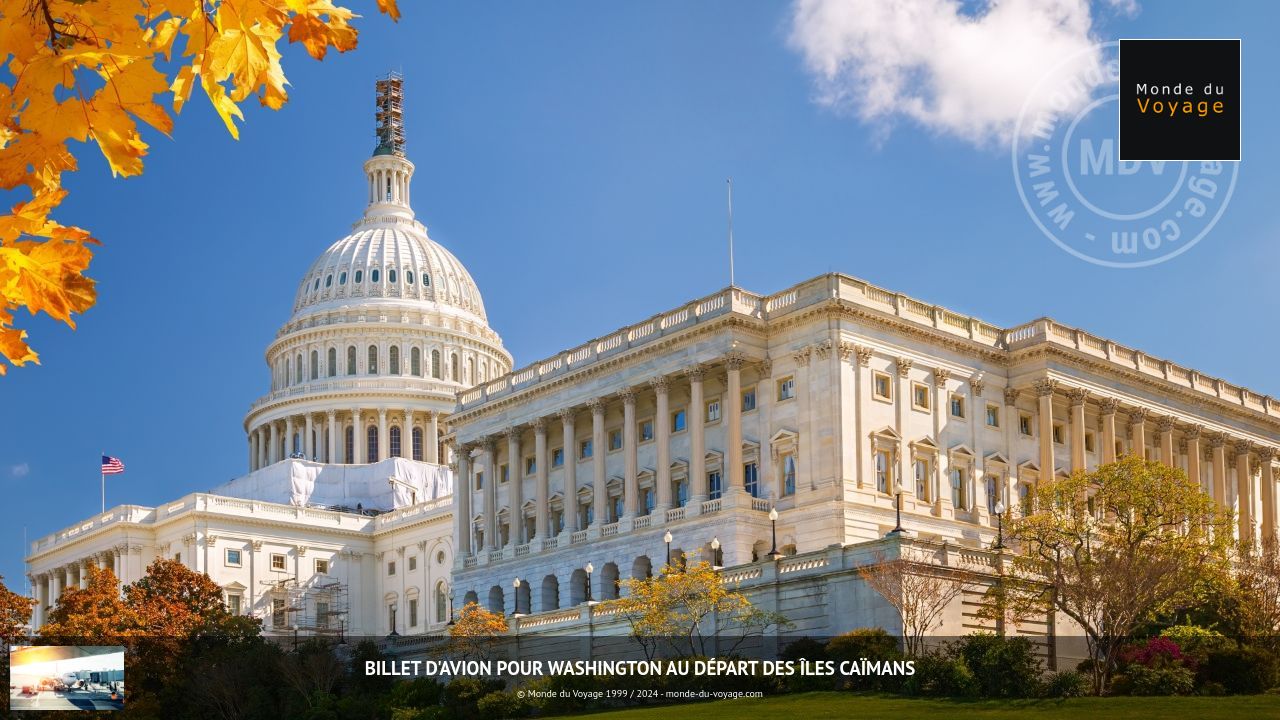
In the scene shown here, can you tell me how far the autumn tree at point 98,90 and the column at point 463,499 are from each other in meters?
99.4

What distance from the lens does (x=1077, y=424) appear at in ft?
295

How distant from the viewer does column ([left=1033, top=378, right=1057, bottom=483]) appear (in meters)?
88.2

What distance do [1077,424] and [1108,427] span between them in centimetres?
337

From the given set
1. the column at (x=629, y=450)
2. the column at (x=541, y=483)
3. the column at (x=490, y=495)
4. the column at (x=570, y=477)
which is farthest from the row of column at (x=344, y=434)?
the column at (x=629, y=450)

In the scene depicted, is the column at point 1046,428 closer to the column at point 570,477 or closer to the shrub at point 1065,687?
the column at point 570,477

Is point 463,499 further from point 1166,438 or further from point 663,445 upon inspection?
point 1166,438

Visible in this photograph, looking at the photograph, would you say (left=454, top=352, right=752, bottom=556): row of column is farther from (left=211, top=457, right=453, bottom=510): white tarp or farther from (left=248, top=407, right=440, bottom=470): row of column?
(left=248, top=407, right=440, bottom=470): row of column

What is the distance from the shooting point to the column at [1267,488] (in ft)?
342

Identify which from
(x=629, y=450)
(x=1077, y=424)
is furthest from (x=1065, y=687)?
(x=629, y=450)

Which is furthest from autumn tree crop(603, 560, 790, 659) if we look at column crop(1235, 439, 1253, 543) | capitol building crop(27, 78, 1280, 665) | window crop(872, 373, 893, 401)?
column crop(1235, 439, 1253, 543)

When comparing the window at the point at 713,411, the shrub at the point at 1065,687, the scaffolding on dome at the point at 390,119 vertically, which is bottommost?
the shrub at the point at 1065,687

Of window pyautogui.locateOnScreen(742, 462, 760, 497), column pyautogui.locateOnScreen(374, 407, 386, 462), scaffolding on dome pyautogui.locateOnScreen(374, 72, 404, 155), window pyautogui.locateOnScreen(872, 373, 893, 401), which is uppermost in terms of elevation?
scaffolding on dome pyautogui.locateOnScreen(374, 72, 404, 155)

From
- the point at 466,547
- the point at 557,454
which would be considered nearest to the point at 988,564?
the point at 557,454

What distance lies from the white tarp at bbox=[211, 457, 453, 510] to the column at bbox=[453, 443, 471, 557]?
1430 inches
